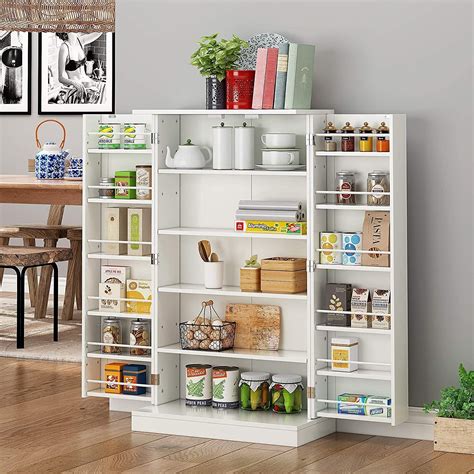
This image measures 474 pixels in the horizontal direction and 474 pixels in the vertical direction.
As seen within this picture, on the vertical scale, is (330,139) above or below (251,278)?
above

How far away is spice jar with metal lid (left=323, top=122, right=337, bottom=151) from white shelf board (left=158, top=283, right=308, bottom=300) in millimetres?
535

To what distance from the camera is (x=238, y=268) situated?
172 inches

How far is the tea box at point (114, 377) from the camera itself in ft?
Answer: 14.6

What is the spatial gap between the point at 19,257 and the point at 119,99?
5.95ft

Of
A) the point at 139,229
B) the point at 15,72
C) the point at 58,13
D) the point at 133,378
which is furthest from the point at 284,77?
the point at 15,72

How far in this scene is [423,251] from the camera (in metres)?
4.10

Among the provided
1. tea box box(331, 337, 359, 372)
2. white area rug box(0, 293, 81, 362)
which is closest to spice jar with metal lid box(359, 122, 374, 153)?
tea box box(331, 337, 359, 372)

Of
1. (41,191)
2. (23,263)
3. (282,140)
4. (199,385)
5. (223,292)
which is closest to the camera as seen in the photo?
(282,140)

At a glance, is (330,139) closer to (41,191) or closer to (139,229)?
(139,229)

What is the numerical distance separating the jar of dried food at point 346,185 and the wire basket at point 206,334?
26.2 inches

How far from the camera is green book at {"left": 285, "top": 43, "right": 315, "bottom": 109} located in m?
4.03

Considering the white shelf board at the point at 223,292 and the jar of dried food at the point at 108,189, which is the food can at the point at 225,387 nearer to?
the white shelf board at the point at 223,292

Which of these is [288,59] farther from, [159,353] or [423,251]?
[159,353]

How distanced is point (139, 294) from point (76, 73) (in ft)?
12.1
